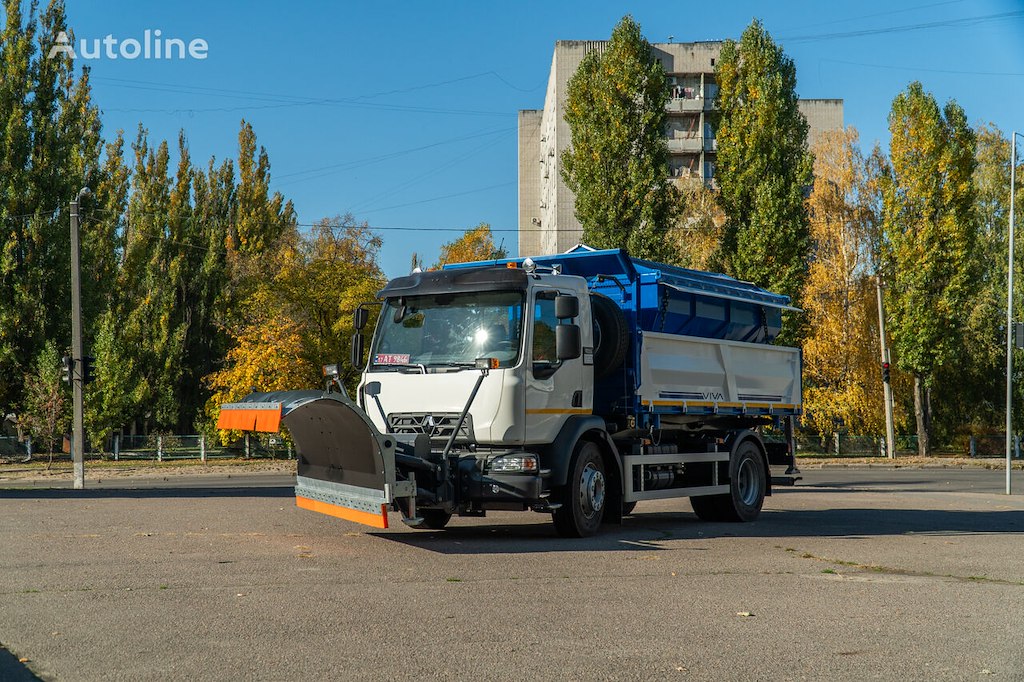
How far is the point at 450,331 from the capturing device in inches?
476

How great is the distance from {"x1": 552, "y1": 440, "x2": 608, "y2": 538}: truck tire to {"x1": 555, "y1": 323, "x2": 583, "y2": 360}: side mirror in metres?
1.17

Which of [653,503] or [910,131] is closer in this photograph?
[653,503]

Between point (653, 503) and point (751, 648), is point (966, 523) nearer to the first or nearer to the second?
point (653, 503)

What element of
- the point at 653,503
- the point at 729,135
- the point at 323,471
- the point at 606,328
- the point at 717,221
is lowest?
the point at 653,503

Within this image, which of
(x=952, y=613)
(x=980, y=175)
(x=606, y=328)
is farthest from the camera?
(x=980, y=175)

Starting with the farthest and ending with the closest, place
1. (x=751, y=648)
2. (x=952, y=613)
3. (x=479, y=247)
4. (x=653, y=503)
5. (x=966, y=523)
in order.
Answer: (x=479, y=247) < (x=653, y=503) < (x=966, y=523) < (x=952, y=613) < (x=751, y=648)

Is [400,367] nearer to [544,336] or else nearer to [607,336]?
[544,336]

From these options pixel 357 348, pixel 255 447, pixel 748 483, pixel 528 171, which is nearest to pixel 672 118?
pixel 528 171

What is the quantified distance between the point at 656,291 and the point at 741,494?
12.2 ft

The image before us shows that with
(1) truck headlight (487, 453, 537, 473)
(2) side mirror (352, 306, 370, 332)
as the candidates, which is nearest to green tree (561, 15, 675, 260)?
(2) side mirror (352, 306, 370, 332)

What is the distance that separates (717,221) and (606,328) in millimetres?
32327

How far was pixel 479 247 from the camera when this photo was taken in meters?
58.2

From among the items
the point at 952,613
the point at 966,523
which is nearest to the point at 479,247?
the point at 966,523

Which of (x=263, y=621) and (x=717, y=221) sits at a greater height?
(x=717, y=221)
